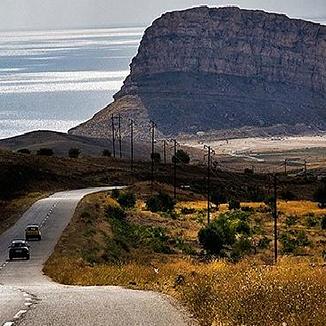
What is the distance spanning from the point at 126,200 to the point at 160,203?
310 centimetres

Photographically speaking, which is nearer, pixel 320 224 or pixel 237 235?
pixel 237 235

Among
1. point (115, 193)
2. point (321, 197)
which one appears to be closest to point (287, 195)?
point (321, 197)

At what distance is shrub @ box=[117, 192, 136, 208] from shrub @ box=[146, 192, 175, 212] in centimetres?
125

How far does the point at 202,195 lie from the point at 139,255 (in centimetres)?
5501

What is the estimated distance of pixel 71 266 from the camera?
128ft

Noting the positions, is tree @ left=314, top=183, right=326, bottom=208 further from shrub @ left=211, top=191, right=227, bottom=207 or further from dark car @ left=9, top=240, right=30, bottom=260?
dark car @ left=9, top=240, right=30, bottom=260

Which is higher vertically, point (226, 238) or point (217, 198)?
point (226, 238)

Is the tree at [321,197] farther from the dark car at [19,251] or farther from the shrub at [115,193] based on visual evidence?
the dark car at [19,251]

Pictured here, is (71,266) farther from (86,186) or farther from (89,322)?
(86,186)

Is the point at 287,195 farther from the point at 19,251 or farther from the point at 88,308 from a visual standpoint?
the point at 88,308

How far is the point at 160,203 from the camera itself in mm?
85438

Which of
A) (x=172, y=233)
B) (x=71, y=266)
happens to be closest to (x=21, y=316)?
(x=71, y=266)

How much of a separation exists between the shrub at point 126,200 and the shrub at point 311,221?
46.2ft

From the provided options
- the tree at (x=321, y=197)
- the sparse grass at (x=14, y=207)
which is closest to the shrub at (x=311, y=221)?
the tree at (x=321, y=197)
